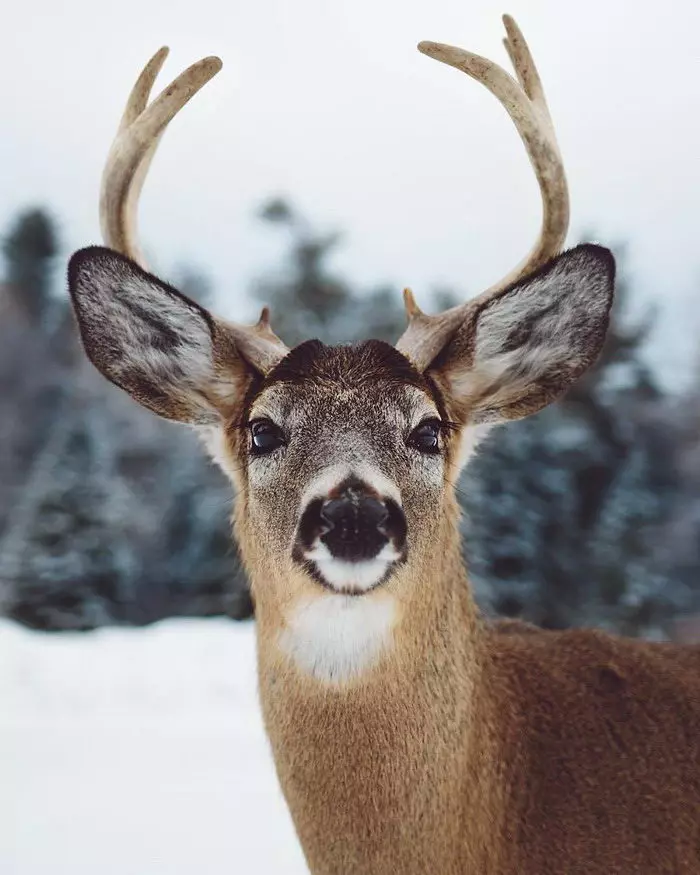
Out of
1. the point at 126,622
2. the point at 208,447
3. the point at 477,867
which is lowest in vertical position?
the point at 126,622

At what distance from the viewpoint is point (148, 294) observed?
355cm

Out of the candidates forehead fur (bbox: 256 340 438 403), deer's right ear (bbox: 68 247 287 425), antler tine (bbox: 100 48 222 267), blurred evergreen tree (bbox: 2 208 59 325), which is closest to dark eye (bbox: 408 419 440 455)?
forehead fur (bbox: 256 340 438 403)

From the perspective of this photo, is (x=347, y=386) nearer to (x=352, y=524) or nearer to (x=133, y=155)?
(x=352, y=524)

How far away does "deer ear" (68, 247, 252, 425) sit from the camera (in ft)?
11.5

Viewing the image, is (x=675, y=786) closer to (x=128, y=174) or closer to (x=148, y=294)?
(x=148, y=294)

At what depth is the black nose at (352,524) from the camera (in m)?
2.77

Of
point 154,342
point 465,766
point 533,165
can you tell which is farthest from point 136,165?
point 465,766

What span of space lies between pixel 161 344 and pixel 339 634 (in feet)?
A: 4.09

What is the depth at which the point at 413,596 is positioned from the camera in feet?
10.3

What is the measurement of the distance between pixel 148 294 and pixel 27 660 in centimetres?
935

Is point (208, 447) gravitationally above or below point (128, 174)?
below

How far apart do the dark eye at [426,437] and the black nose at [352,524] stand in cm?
44

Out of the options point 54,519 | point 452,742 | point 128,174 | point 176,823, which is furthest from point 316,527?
point 54,519

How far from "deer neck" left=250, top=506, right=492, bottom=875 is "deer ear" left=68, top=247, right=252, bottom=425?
87cm
